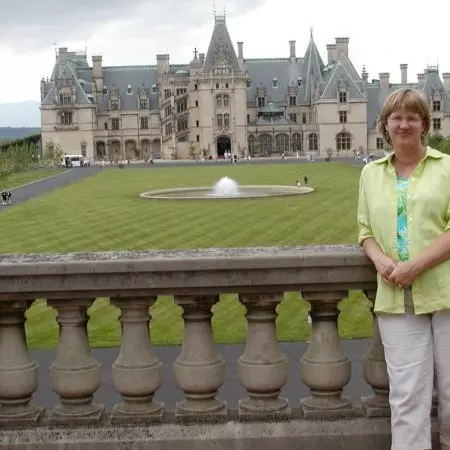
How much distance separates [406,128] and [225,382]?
5964mm

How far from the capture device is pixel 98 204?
41.1 metres

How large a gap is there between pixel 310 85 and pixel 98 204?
297 feet

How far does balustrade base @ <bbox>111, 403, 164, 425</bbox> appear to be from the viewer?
4938mm

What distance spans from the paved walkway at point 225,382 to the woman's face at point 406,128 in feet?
12.2

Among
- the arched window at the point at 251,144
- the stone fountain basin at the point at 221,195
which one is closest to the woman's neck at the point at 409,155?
the stone fountain basin at the point at 221,195

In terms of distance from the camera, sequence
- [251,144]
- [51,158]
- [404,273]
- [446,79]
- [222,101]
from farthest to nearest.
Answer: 1. [446,79]
2. [251,144]
3. [222,101]
4. [51,158]
5. [404,273]

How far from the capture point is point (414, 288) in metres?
4.41

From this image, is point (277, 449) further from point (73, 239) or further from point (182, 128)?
point (182, 128)

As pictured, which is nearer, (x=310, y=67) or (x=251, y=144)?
(x=251, y=144)

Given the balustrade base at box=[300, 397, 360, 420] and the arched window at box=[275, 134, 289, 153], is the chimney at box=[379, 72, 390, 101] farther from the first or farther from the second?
the balustrade base at box=[300, 397, 360, 420]

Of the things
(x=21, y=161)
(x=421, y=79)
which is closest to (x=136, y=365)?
(x=21, y=161)

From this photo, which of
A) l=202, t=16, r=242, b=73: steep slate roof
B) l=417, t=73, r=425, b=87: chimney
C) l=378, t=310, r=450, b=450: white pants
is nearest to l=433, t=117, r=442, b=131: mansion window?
l=417, t=73, r=425, b=87: chimney

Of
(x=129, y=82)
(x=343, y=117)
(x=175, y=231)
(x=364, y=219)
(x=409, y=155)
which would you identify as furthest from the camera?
(x=129, y=82)

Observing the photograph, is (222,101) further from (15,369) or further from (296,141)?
(15,369)
